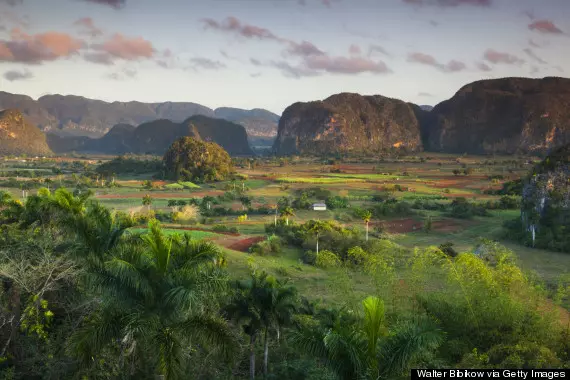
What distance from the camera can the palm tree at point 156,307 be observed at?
1130cm

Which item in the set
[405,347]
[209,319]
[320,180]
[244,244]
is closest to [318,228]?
[244,244]

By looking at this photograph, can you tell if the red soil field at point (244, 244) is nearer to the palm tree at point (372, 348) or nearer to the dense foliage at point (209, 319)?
the dense foliage at point (209, 319)

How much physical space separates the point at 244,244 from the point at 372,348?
1319 inches

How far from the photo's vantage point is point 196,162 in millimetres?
122875

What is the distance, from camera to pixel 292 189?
95.4 m

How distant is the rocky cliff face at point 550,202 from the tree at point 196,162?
76910 millimetres

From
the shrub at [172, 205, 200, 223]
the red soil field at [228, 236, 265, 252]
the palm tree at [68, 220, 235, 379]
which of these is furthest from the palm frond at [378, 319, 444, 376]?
the shrub at [172, 205, 200, 223]

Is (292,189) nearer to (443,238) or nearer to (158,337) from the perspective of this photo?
(443,238)

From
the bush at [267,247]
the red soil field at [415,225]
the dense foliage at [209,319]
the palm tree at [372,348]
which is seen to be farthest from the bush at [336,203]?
the palm tree at [372,348]

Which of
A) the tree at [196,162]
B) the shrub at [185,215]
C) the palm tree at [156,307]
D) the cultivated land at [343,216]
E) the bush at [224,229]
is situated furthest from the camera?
the tree at [196,162]

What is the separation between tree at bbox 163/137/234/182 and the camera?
11819 cm

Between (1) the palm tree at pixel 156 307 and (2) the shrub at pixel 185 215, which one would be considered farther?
(2) the shrub at pixel 185 215

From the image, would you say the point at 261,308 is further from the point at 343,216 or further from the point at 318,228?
the point at 343,216

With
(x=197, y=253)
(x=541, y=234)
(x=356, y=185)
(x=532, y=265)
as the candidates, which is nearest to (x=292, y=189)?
(x=356, y=185)
